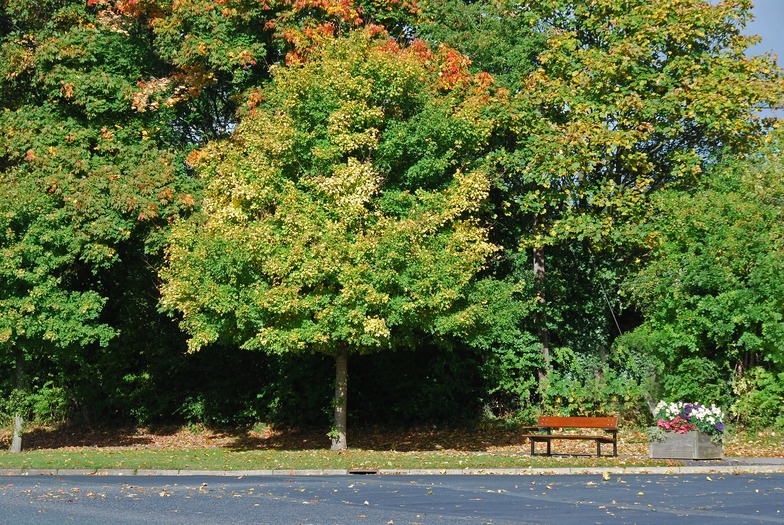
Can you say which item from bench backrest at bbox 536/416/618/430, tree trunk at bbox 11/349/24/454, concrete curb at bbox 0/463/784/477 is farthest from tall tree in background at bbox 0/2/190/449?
bench backrest at bbox 536/416/618/430

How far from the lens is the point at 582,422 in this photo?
2020cm

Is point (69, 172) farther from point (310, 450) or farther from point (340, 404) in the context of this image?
point (310, 450)

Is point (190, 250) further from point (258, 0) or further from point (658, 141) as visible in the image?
point (658, 141)

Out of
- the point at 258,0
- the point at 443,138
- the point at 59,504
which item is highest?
the point at 258,0

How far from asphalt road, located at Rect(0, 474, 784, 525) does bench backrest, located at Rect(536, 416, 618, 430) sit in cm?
373

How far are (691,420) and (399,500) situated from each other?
27.7ft

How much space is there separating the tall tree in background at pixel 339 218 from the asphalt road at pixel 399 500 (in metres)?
4.52

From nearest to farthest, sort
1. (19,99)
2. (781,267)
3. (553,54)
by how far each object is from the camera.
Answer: (781,267)
(553,54)
(19,99)

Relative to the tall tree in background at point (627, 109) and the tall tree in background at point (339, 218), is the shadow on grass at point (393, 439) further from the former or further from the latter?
the tall tree in background at point (627, 109)

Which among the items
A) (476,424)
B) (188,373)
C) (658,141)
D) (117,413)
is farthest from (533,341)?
(117,413)

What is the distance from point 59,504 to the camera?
481 inches

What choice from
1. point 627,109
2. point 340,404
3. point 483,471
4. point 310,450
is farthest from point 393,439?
point 627,109

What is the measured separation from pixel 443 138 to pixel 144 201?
7.41m

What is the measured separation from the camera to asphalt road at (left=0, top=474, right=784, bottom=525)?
1048 cm
